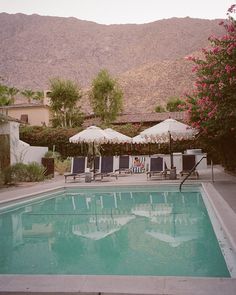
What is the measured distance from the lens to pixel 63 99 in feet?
142

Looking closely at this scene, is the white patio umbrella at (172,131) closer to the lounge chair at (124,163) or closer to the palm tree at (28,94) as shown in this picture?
the lounge chair at (124,163)

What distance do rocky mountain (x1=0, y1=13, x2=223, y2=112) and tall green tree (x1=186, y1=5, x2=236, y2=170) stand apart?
6022 cm

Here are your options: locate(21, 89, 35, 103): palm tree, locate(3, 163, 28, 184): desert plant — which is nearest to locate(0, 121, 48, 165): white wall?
locate(3, 163, 28, 184): desert plant

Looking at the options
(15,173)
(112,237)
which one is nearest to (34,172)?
(15,173)

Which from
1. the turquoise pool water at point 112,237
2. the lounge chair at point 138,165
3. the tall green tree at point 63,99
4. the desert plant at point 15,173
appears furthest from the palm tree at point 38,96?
the turquoise pool water at point 112,237

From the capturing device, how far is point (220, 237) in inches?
237

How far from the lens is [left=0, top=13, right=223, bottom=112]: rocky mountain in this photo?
79.0 meters

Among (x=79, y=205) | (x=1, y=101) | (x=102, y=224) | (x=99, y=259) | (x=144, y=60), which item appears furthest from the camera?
(x=144, y=60)

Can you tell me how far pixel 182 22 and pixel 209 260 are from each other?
121m

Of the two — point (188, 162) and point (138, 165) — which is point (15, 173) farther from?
point (138, 165)

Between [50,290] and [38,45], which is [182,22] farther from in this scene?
Answer: [50,290]

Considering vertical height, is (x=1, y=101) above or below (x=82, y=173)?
above

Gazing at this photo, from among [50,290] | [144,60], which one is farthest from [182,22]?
[50,290]

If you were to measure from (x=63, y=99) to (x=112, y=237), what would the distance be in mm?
37427
